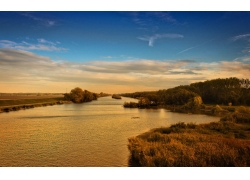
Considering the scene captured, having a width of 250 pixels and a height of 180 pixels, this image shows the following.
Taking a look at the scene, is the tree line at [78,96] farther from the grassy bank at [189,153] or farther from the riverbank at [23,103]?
the grassy bank at [189,153]

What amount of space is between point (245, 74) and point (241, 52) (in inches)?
50.6

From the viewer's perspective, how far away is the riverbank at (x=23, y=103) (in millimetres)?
30234

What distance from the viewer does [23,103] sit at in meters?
39.4

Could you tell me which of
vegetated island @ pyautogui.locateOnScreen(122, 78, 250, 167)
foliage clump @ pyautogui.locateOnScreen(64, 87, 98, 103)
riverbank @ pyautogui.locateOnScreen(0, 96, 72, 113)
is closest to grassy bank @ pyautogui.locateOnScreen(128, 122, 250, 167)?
vegetated island @ pyautogui.locateOnScreen(122, 78, 250, 167)

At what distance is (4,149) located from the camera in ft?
33.2

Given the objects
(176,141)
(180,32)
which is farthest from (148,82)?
(176,141)

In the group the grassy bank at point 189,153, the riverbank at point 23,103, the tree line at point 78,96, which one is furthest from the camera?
the tree line at point 78,96

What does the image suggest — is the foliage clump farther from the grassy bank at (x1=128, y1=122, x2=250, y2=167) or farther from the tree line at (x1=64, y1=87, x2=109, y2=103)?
the grassy bank at (x1=128, y1=122, x2=250, y2=167)

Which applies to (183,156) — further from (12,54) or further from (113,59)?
(12,54)

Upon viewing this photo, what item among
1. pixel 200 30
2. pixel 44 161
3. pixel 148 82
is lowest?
pixel 44 161

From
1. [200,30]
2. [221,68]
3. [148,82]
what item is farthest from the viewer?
[148,82]

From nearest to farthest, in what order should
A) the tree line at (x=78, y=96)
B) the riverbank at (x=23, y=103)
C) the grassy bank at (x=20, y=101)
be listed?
the riverbank at (x=23, y=103)
the grassy bank at (x=20, y=101)
the tree line at (x=78, y=96)

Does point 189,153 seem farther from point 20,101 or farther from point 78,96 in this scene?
point 20,101

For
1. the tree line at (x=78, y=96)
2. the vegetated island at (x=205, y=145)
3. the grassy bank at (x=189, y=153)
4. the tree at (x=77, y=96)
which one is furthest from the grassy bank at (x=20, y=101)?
the grassy bank at (x=189, y=153)
